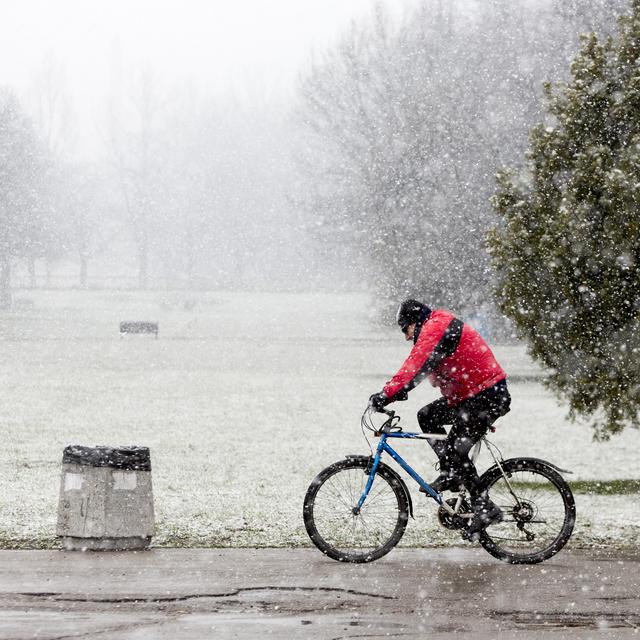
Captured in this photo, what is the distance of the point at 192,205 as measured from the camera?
89250 mm

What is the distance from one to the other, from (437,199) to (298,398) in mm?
11516

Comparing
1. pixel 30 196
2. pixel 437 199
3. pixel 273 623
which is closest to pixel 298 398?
pixel 437 199

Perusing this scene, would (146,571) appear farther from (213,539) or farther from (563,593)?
(563,593)

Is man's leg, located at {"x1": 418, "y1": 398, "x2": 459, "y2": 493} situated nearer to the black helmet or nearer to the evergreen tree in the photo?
the black helmet

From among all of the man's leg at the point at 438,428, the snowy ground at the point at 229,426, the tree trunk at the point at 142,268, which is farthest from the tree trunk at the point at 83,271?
the man's leg at the point at 438,428

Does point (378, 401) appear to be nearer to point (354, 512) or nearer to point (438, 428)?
point (438, 428)

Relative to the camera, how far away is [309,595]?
6.10 metres

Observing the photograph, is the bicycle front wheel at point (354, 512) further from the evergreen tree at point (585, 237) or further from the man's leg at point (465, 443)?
the evergreen tree at point (585, 237)

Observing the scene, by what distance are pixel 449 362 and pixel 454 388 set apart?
0.19 metres

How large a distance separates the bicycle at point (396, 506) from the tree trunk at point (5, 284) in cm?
5196

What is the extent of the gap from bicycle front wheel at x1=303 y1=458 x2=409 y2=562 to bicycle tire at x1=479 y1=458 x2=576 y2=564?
584mm

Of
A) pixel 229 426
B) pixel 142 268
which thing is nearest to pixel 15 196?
pixel 142 268

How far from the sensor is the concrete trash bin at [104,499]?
714 centimetres

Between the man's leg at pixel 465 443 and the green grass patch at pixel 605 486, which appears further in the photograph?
the green grass patch at pixel 605 486
